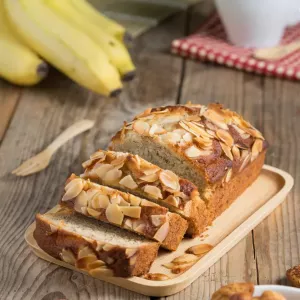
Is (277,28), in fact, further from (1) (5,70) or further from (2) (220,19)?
(1) (5,70)

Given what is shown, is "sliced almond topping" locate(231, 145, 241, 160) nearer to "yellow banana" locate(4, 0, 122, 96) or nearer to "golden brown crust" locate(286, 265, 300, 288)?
"golden brown crust" locate(286, 265, 300, 288)

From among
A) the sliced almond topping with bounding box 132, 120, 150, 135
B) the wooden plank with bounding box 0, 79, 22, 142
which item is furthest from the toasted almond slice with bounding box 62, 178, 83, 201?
the wooden plank with bounding box 0, 79, 22, 142

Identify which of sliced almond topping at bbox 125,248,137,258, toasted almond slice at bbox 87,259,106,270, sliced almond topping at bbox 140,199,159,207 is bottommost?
toasted almond slice at bbox 87,259,106,270

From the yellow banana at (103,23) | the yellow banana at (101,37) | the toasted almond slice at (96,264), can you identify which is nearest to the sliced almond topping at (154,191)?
the toasted almond slice at (96,264)

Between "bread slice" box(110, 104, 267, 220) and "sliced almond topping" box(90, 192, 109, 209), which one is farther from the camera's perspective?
"bread slice" box(110, 104, 267, 220)

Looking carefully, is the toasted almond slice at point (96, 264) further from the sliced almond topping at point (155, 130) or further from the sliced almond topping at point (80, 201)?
the sliced almond topping at point (155, 130)

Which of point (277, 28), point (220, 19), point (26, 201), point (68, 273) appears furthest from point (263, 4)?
point (68, 273)

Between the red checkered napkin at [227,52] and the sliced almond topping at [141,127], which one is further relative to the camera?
the red checkered napkin at [227,52]
